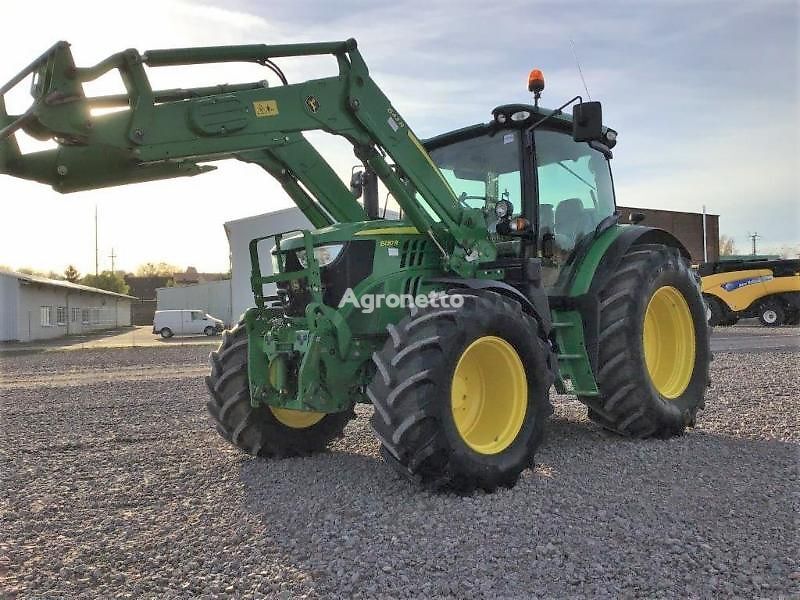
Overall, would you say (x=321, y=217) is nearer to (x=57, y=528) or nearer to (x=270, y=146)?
(x=270, y=146)

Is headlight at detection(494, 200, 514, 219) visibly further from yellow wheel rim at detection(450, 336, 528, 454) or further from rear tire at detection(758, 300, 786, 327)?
rear tire at detection(758, 300, 786, 327)

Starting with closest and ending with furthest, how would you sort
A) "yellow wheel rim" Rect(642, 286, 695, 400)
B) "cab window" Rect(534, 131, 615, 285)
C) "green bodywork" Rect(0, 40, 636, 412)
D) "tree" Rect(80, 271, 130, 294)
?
"green bodywork" Rect(0, 40, 636, 412)
"cab window" Rect(534, 131, 615, 285)
"yellow wheel rim" Rect(642, 286, 695, 400)
"tree" Rect(80, 271, 130, 294)

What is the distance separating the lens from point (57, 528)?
4.08 m

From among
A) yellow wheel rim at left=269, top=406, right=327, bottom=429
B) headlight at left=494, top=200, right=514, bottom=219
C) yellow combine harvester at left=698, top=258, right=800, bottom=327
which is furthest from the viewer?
yellow combine harvester at left=698, top=258, right=800, bottom=327

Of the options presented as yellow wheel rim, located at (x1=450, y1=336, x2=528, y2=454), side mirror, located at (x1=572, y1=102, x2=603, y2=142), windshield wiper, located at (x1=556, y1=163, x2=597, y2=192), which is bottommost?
yellow wheel rim, located at (x1=450, y1=336, x2=528, y2=454)

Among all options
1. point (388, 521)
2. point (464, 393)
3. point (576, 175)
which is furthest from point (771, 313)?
point (388, 521)

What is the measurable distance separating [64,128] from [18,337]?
33410mm

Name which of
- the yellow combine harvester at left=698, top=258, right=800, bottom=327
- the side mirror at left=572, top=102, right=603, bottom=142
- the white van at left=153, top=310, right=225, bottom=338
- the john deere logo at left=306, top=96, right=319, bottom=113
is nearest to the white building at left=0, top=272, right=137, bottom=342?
the white van at left=153, top=310, right=225, bottom=338

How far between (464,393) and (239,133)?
2.41 m

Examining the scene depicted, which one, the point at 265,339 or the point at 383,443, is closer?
the point at 383,443

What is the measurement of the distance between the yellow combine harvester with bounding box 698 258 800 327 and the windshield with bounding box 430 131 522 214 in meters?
19.0

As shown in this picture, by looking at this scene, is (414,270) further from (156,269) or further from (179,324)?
(156,269)

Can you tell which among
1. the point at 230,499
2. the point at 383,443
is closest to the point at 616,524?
the point at 383,443

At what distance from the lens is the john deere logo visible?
4965 millimetres
